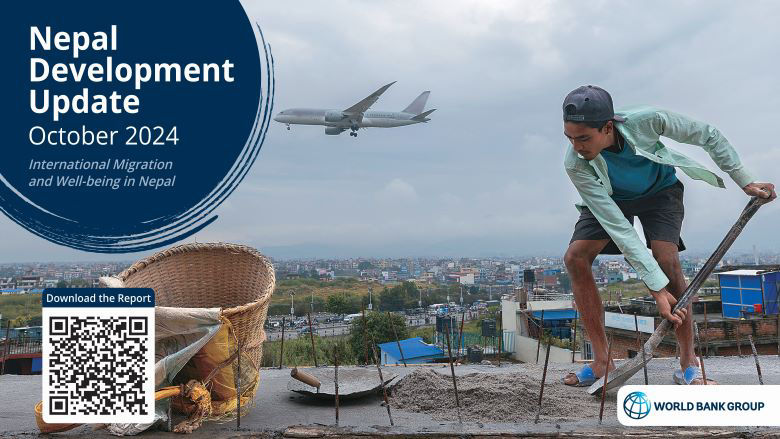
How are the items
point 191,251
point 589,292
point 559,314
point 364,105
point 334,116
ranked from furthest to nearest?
point 559,314 < point 364,105 < point 334,116 < point 191,251 < point 589,292

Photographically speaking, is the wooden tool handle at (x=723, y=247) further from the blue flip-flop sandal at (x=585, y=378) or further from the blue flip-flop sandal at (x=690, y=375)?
the blue flip-flop sandal at (x=585, y=378)

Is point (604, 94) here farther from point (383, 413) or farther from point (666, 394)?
point (383, 413)

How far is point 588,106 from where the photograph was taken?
3.01m

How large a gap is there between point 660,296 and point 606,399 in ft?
2.11

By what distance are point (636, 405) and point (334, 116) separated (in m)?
16.1

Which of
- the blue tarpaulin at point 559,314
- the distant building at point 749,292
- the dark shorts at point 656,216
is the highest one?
the dark shorts at point 656,216

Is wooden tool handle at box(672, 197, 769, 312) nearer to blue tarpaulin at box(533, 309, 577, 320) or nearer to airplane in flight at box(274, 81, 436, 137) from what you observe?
airplane in flight at box(274, 81, 436, 137)

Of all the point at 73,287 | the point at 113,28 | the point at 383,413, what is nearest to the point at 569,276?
the point at 383,413

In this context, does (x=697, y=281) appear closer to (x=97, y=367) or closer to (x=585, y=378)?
(x=585, y=378)

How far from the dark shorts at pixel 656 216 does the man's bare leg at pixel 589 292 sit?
0.07 metres

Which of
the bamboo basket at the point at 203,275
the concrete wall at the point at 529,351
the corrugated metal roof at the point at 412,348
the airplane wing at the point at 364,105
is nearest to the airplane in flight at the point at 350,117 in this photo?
the airplane wing at the point at 364,105

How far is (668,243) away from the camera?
327 cm

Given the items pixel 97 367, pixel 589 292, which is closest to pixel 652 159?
pixel 589 292

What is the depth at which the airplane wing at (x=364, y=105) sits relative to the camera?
61.0 ft
